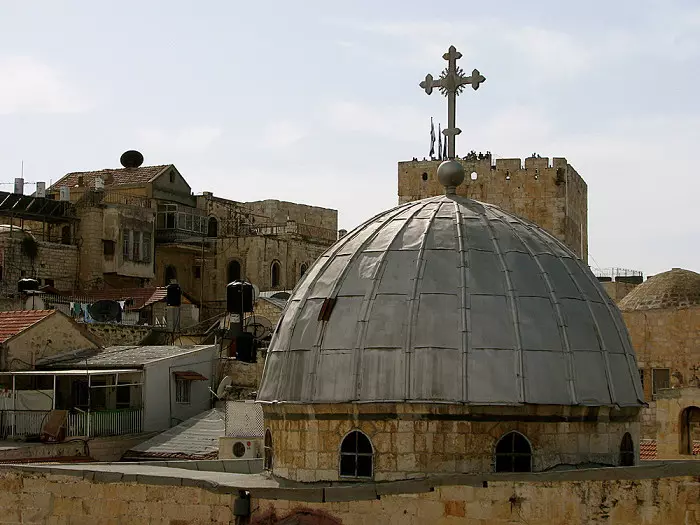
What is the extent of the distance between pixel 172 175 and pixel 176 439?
27047 mm

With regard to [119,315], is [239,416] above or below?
below

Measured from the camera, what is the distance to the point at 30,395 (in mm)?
29469

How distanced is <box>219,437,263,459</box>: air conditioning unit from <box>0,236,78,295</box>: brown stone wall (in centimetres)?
1976

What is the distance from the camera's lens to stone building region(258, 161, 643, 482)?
14.8m

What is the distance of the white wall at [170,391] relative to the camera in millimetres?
29984

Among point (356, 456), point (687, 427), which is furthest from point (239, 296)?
point (356, 456)

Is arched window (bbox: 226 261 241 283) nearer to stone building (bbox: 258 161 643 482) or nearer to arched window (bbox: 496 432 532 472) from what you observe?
stone building (bbox: 258 161 643 482)

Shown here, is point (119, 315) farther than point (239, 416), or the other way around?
point (119, 315)

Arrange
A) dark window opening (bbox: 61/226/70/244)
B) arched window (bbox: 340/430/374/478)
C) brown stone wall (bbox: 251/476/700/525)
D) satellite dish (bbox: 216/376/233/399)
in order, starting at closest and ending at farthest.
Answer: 1. brown stone wall (bbox: 251/476/700/525)
2. arched window (bbox: 340/430/374/478)
3. satellite dish (bbox: 216/376/233/399)
4. dark window opening (bbox: 61/226/70/244)

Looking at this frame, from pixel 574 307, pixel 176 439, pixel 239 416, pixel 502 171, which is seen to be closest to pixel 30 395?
pixel 176 439

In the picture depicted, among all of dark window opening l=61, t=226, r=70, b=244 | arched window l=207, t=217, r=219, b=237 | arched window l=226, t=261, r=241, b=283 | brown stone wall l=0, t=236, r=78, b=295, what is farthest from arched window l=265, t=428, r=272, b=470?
arched window l=207, t=217, r=219, b=237

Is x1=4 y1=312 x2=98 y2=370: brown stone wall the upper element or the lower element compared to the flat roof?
upper

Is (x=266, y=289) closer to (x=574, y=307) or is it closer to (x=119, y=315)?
(x=119, y=315)

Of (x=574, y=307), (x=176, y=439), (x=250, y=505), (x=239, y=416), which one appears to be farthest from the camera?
(x=176, y=439)
